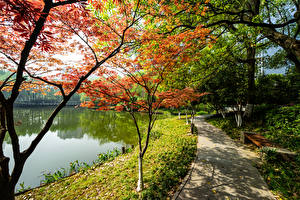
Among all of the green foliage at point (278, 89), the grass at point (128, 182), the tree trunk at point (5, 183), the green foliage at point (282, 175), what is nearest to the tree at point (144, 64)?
the grass at point (128, 182)

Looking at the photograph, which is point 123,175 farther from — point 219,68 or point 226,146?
point 219,68

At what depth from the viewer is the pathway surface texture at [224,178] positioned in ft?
9.25

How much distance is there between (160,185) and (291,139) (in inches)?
234

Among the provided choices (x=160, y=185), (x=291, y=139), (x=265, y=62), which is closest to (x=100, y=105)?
(x=160, y=185)

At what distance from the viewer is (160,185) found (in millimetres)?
3322

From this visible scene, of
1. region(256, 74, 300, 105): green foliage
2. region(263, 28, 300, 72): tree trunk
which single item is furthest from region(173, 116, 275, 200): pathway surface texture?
region(256, 74, 300, 105): green foliage

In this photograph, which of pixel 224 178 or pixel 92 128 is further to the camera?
pixel 92 128

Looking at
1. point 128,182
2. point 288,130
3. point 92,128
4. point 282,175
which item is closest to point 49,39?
point 128,182

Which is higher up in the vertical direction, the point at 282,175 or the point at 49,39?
the point at 49,39

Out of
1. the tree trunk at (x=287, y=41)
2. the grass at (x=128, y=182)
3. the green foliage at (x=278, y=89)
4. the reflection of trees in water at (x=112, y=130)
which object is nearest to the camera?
the grass at (x=128, y=182)

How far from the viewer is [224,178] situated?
342 cm

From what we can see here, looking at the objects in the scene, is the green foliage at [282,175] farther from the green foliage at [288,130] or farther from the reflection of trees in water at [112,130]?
the reflection of trees in water at [112,130]

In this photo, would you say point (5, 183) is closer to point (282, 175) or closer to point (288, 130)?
point (282, 175)

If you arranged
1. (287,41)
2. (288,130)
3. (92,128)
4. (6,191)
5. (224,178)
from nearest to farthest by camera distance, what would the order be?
(6,191) → (224,178) → (288,130) → (287,41) → (92,128)
